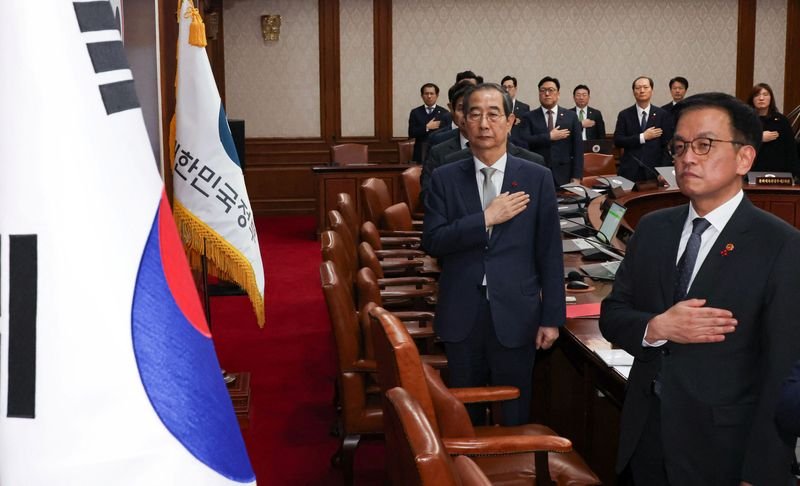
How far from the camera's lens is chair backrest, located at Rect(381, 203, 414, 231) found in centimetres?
646

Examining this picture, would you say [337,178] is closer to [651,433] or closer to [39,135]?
[651,433]

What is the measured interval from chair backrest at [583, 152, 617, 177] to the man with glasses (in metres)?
0.37

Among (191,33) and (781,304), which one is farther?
(191,33)

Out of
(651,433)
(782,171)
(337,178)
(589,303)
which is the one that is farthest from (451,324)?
(337,178)

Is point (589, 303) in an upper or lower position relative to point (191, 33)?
lower

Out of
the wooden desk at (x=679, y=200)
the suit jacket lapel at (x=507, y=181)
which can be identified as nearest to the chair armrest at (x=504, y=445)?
the suit jacket lapel at (x=507, y=181)

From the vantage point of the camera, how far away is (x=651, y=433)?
7.52 feet

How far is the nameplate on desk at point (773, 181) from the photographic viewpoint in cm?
749

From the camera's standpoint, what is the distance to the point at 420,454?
1.69 m

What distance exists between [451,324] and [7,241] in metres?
2.39

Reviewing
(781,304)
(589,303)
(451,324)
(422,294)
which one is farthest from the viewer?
(422,294)

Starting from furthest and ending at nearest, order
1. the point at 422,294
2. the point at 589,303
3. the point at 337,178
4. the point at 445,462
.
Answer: the point at 337,178
the point at 422,294
the point at 589,303
the point at 445,462

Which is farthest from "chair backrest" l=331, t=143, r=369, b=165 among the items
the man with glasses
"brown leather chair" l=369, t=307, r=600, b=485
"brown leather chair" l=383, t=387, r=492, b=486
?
"brown leather chair" l=383, t=387, r=492, b=486

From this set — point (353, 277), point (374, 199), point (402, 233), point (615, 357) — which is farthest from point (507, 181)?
point (374, 199)
